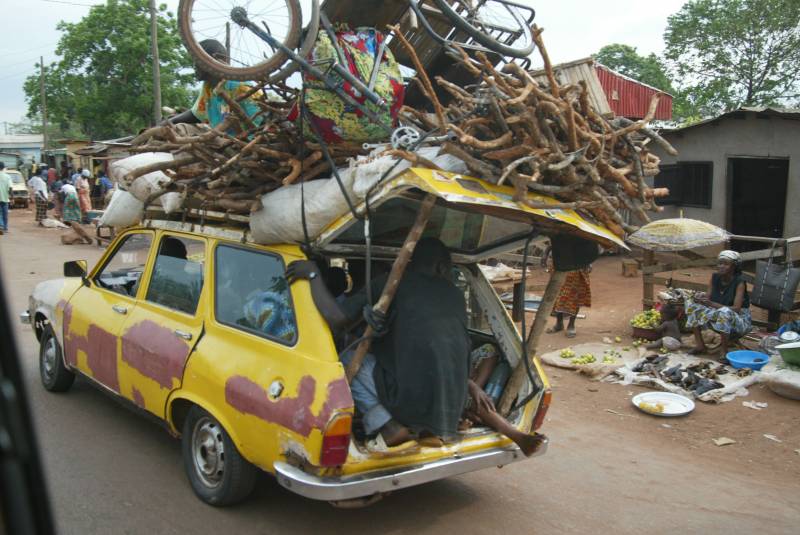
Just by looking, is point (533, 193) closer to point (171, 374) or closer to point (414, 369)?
point (414, 369)

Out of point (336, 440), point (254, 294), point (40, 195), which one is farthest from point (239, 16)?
point (40, 195)

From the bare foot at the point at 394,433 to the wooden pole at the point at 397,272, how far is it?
305 millimetres

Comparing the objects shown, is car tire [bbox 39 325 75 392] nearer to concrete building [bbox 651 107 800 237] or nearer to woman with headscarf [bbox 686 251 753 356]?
woman with headscarf [bbox 686 251 753 356]

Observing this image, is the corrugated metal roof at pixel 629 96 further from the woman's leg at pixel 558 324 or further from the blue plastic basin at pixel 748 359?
the blue plastic basin at pixel 748 359

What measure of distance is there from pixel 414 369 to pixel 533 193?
1.07 metres

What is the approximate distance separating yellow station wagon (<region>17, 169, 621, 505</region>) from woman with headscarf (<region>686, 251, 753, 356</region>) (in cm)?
438

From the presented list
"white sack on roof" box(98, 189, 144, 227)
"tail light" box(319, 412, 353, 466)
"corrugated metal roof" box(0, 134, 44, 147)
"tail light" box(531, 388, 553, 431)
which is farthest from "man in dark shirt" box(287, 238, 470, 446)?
"corrugated metal roof" box(0, 134, 44, 147)

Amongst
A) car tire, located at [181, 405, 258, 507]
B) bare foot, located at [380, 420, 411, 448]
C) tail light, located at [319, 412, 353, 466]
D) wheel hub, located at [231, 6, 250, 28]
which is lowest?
car tire, located at [181, 405, 258, 507]

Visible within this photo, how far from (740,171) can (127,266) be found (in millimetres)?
13093

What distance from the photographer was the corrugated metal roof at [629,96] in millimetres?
19969

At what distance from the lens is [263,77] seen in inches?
158

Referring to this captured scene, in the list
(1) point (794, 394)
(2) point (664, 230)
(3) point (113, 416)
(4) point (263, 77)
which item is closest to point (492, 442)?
(4) point (263, 77)

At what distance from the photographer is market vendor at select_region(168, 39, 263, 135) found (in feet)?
13.9

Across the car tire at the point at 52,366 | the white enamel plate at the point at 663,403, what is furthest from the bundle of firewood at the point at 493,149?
the white enamel plate at the point at 663,403
